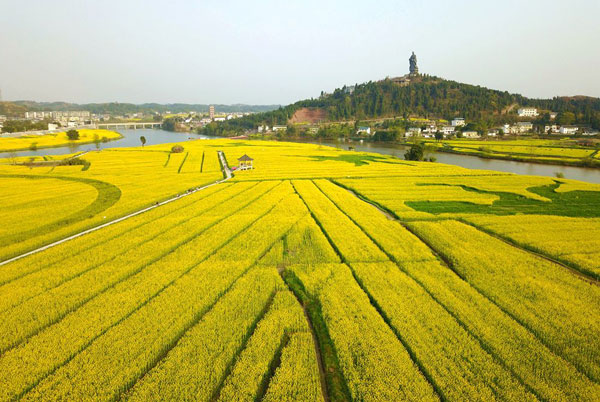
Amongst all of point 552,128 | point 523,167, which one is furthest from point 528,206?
point 552,128

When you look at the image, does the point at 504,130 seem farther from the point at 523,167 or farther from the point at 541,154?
the point at 523,167

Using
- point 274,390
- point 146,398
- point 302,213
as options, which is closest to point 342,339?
point 274,390

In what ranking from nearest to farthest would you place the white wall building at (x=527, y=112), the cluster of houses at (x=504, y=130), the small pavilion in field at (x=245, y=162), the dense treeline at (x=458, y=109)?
the small pavilion in field at (x=245, y=162) → the cluster of houses at (x=504, y=130) → the dense treeline at (x=458, y=109) → the white wall building at (x=527, y=112)

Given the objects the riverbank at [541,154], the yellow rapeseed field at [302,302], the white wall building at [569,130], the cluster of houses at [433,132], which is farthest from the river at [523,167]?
the white wall building at [569,130]

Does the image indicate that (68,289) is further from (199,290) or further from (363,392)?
(363,392)

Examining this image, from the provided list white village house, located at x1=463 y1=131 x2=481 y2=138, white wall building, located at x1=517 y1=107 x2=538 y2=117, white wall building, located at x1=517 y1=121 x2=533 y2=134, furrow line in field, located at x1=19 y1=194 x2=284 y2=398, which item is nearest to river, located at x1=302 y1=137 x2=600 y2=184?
white village house, located at x1=463 y1=131 x2=481 y2=138

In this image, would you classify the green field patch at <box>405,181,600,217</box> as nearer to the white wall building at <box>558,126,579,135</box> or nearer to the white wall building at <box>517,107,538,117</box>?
the white wall building at <box>558,126,579,135</box>

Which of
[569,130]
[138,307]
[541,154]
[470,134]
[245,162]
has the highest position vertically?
[569,130]

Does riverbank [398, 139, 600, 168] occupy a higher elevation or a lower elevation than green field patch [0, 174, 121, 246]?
higher

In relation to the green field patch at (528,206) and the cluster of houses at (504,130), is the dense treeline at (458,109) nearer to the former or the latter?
the cluster of houses at (504,130)
